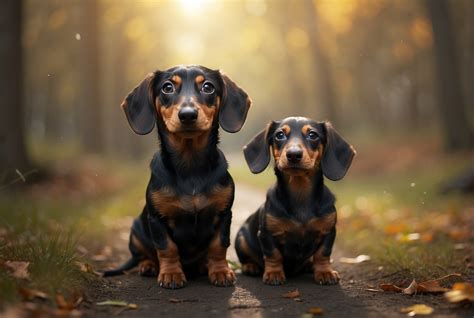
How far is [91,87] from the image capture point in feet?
57.1

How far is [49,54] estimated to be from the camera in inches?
1063

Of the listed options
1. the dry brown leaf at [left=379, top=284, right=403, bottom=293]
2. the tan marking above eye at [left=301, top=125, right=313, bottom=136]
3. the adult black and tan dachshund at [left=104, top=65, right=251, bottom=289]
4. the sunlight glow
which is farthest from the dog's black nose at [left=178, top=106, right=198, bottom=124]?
the sunlight glow

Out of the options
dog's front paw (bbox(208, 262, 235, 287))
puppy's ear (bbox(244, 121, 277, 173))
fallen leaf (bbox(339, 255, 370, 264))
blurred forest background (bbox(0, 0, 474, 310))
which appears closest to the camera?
dog's front paw (bbox(208, 262, 235, 287))

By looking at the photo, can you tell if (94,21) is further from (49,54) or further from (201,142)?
(201,142)

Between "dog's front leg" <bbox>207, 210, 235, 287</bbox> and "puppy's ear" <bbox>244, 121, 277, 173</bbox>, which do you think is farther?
"puppy's ear" <bbox>244, 121, 277, 173</bbox>

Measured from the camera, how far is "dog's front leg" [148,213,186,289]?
4.22 meters

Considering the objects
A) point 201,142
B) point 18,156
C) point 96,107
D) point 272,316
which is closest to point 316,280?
point 272,316

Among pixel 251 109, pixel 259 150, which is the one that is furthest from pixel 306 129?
pixel 251 109

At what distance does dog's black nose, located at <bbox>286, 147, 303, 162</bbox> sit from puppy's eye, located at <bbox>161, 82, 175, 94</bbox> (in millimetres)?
988

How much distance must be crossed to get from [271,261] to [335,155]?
1.01 metres

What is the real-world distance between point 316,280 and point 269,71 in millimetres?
31267

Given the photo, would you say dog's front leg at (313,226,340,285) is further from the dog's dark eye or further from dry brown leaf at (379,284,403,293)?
the dog's dark eye

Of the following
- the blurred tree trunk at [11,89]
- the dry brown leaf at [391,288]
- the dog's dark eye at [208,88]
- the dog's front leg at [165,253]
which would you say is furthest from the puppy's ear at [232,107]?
the blurred tree trunk at [11,89]

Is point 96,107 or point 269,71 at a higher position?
point 269,71
